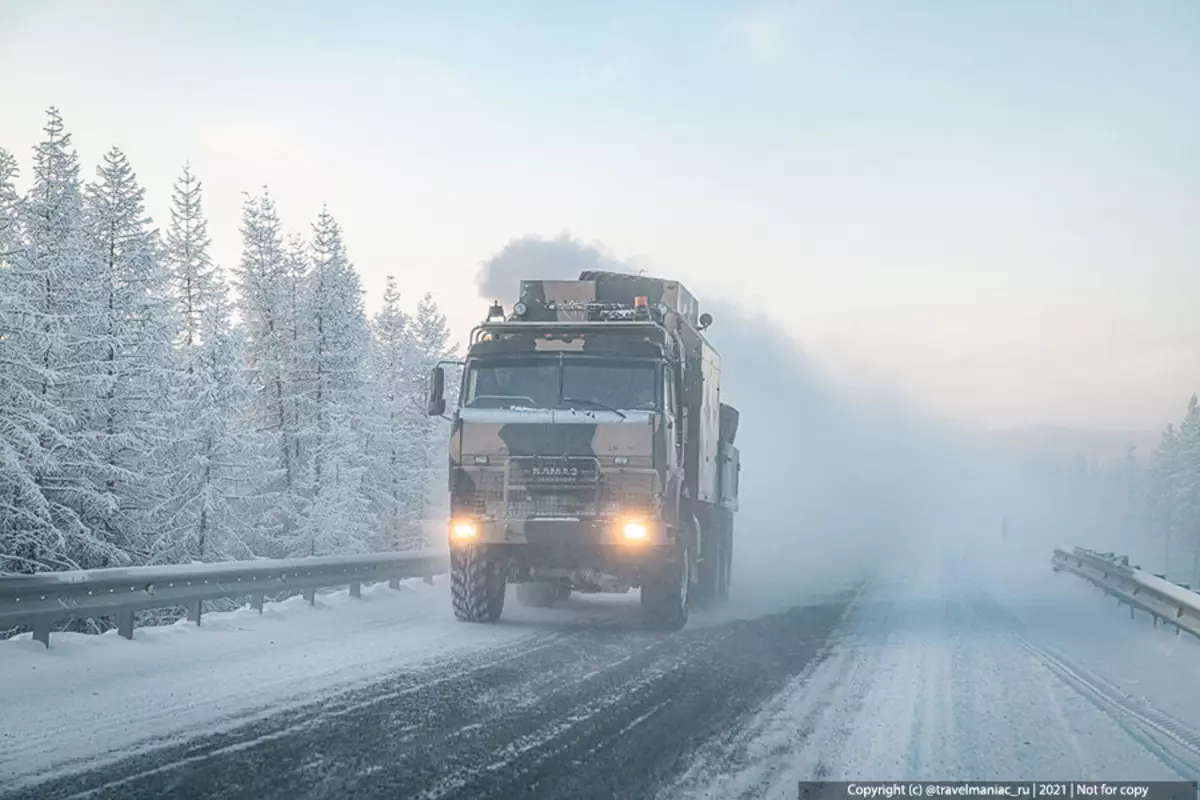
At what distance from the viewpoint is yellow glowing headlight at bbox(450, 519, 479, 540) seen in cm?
1186

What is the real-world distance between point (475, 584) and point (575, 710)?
5420mm

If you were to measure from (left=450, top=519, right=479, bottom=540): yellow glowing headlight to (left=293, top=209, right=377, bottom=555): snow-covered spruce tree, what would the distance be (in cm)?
2176

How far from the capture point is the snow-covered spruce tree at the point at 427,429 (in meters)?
42.1

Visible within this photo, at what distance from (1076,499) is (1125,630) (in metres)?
135

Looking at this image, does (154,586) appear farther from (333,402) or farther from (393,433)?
(393,433)

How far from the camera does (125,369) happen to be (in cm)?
2362

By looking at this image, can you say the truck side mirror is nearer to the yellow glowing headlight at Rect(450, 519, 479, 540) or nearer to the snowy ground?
the yellow glowing headlight at Rect(450, 519, 479, 540)

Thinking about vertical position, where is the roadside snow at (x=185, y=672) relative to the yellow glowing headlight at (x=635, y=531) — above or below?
below

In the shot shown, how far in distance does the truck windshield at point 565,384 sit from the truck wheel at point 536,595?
15.2ft

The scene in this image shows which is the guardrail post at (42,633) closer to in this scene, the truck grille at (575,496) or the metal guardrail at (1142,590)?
the truck grille at (575,496)

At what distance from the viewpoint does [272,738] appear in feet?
20.1

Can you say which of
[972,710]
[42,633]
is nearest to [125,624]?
[42,633]

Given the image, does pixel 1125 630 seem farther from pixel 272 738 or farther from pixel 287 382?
pixel 287 382

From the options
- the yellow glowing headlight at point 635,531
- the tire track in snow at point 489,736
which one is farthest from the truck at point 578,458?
the tire track in snow at point 489,736
